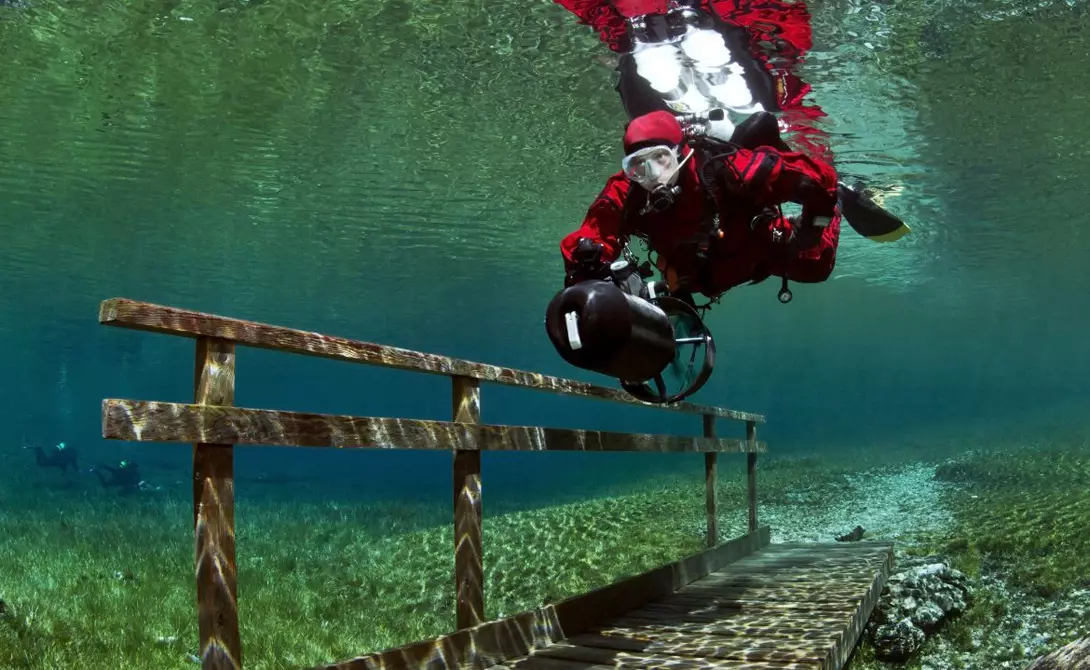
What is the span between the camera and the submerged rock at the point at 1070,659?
3.04m

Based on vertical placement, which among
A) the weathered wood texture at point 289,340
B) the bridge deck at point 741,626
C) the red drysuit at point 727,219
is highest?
the red drysuit at point 727,219

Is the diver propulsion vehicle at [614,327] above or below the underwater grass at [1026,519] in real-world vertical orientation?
above

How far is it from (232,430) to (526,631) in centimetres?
253

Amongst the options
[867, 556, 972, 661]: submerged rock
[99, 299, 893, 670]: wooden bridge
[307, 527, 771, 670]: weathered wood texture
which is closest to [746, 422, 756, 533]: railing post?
[867, 556, 972, 661]: submerged rock

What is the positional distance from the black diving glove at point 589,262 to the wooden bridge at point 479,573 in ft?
2.90

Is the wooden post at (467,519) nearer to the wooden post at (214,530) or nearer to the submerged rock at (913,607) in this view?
the wooden post at (214,530)

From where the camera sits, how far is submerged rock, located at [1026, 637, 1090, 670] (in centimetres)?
304

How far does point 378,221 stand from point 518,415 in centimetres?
12381

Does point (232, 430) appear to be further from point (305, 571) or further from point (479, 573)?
point (305, 571)

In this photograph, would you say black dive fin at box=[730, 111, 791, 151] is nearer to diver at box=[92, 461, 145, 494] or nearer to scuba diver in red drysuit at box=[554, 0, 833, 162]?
scuba diver in red drysuit at box=[554, 0, 833, 162]

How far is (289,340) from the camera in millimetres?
3123

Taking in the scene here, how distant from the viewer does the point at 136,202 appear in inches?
842

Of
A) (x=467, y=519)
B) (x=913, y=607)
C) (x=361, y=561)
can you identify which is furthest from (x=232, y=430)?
(x=361, y=561)

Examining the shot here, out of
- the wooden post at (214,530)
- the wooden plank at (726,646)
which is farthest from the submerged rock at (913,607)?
the wooden post at (214,530)
